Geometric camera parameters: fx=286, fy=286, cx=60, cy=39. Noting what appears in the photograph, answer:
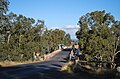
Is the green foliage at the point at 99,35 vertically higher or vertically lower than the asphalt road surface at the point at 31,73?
higher

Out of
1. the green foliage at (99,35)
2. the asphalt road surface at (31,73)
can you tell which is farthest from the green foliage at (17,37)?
the asphalt road surface at (31,73)

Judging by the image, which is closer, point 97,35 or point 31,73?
point 31,73

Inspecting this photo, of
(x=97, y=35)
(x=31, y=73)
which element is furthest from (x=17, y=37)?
(x=31, y=73)

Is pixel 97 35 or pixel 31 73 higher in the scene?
pixel 97 35

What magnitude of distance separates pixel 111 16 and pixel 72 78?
173ft

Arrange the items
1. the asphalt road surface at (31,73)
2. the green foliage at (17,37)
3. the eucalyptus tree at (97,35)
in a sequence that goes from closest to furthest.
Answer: the asphalt road surface at (31,73), the green foliage at (17,37), the eucalyptus tree at (97,35)

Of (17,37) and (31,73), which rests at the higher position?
(17,37)

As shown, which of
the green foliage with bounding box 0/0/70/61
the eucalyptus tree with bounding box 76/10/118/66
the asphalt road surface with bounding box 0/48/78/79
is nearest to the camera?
the asphalt road surface with bounding box 0/48/78/79

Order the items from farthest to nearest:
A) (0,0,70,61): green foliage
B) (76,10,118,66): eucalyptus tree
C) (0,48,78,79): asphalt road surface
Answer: (76,10,118,66): eucalyptus tree
(0,0,70,61): green foliage
(0,48,78,79): asphalt road surface

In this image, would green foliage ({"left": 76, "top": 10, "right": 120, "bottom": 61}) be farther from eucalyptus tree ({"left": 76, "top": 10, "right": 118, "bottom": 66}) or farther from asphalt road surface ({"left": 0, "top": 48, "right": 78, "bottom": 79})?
asphalt road surface ({"left": 0, "top": 48, "right": 78, "bottom": 79})

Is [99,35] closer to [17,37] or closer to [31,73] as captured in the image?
[17,37]

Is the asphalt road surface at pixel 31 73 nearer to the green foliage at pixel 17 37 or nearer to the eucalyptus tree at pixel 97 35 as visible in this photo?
the green foliage at pixel 17 37

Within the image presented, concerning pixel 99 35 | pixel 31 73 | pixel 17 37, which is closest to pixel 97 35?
A: pixel 99 35

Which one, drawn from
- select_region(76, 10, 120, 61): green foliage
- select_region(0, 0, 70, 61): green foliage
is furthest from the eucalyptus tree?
select_region(0, 0, 70, 61): green foliage
